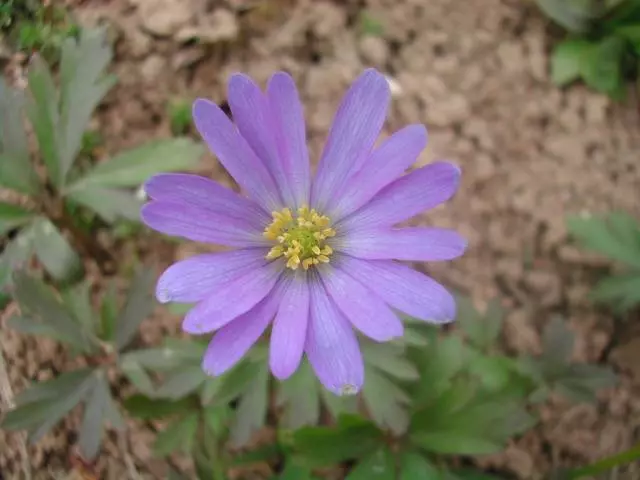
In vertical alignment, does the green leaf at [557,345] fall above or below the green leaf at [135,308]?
below

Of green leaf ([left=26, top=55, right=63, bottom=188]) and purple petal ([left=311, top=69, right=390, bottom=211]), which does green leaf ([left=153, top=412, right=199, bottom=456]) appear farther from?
purple petal ([left=311, top=69, right=390, bottom=211])

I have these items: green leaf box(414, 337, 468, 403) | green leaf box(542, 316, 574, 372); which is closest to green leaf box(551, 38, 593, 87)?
green leaf box(542, 316, 574, 372)

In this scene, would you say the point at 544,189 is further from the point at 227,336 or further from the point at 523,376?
the point at 227,336

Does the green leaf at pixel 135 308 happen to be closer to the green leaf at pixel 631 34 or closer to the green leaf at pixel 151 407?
the green leaf at pixel 151 407

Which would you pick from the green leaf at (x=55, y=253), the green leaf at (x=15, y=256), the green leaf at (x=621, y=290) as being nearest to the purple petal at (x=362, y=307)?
the green leaf at (x=55, y=253)

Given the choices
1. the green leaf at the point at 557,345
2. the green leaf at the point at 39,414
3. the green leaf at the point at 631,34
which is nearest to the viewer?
the green leaf at the point at 39,414

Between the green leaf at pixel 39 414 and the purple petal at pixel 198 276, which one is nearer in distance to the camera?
the purple petal at pixel 198 276

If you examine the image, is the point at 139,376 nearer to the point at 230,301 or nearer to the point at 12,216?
the point at 12,216
